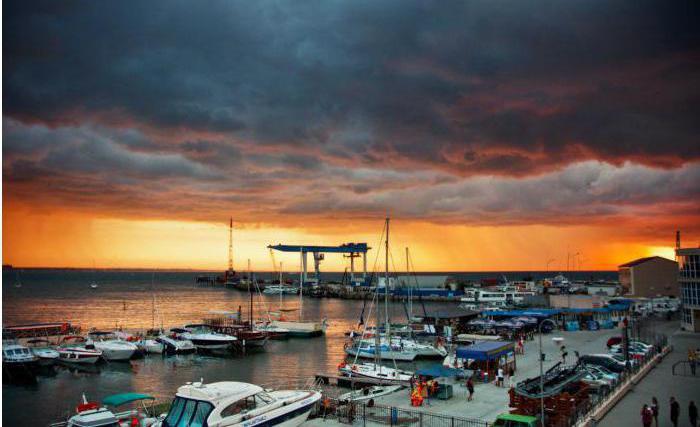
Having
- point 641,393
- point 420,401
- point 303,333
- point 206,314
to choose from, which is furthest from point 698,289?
point 206,314

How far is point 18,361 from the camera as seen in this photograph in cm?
3828

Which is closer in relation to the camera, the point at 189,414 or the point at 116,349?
the point at 189,414

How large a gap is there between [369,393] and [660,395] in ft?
44.6

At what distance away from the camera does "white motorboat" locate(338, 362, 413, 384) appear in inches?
1277

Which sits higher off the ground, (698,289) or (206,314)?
(698,289)

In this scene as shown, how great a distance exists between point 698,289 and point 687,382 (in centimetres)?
1988

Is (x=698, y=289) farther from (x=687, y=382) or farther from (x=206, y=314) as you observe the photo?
(x=206, y=314)

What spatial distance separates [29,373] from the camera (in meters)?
38.2

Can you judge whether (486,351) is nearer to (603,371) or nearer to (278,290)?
(603,371)

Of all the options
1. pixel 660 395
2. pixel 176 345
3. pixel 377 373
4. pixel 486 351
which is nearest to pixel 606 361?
pixel 660 395

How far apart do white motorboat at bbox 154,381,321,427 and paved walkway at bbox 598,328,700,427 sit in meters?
10.9

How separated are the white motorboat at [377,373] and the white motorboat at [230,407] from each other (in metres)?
13.7

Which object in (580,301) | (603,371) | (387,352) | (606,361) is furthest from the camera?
(580,301)

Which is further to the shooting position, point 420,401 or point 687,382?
point 687,382
